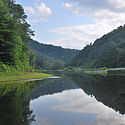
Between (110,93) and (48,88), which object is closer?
(110,93)

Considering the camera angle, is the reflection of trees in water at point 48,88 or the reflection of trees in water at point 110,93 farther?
the reflection of trees in water at point 48,88

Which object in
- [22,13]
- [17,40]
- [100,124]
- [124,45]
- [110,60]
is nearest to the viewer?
[100,124]

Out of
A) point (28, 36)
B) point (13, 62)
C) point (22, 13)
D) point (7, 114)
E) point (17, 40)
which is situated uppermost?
point (22, 13)

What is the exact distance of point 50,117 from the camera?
27.4ft

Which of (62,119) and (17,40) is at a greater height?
(17,40)

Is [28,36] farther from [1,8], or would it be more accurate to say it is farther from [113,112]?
[113,112]

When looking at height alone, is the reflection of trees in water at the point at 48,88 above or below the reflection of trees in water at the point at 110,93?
below

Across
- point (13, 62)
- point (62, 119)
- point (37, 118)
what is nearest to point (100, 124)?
point (62, 119)

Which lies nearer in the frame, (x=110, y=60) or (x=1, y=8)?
(x=1, y=8)

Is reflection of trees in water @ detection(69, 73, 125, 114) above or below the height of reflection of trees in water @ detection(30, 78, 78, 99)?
above

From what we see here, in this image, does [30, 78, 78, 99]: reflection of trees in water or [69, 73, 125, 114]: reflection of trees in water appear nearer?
[69, 73, 125, 114]: reflection of trees in water

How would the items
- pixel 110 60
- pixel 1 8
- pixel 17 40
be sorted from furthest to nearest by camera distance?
pixel 110 60 → pixel 17 40 → pixel 1 8

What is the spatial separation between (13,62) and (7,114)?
29504 mm

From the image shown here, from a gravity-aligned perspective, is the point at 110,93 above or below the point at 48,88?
above
